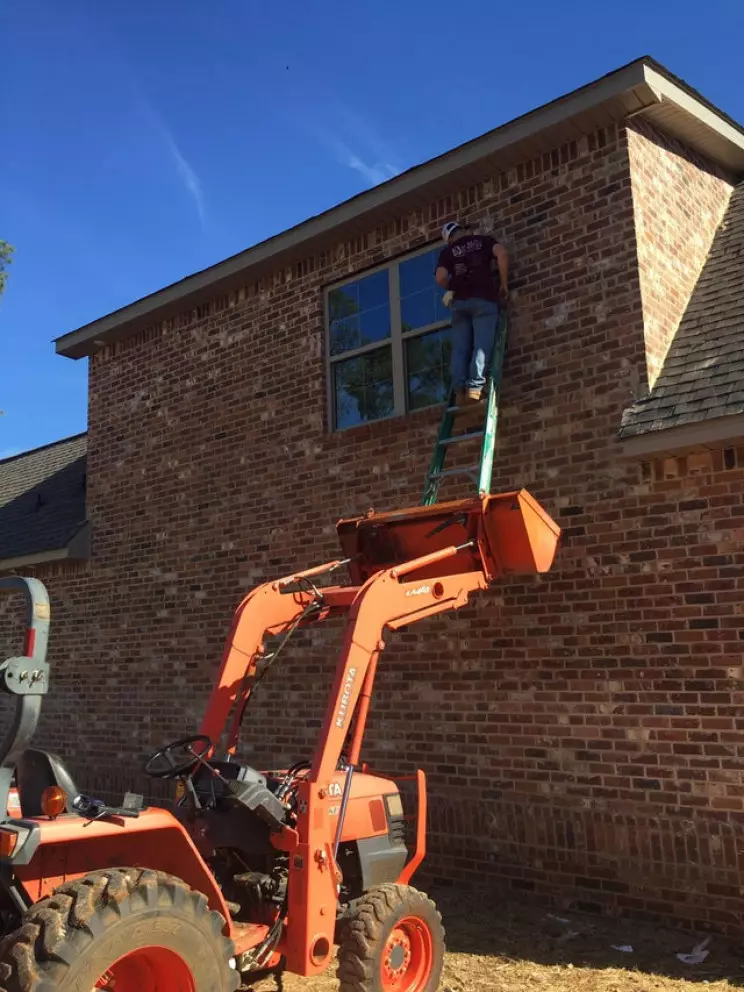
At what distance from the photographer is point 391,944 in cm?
444

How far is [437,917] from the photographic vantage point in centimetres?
466

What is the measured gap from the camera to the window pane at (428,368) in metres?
7.79

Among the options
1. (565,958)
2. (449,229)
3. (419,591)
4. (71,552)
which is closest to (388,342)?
(449,229)

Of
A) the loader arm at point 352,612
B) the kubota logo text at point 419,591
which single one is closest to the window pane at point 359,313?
the loader arm at point 352,612

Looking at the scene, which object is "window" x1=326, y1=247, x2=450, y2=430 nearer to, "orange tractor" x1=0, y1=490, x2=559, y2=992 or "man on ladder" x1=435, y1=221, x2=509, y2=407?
"man on ladder" x1=435, y1=221, x2=509, y2=407

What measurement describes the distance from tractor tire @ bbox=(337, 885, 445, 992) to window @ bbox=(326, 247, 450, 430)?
437 centimetres

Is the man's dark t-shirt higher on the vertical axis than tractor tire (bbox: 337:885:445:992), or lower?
higher

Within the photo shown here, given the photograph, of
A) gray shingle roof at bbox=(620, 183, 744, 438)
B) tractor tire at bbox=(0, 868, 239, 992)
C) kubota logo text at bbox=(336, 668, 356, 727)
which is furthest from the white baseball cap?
tractor tire at bbox=(0, 868, 239, 992)

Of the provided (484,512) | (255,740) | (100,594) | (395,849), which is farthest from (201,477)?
(395,849)

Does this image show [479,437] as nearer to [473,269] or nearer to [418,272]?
[473,269]

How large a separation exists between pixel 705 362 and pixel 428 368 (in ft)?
8.15

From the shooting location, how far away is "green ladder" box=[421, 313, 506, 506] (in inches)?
253

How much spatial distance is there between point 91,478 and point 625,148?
23.9ft

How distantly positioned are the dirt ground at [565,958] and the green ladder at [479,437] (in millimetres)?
2905
